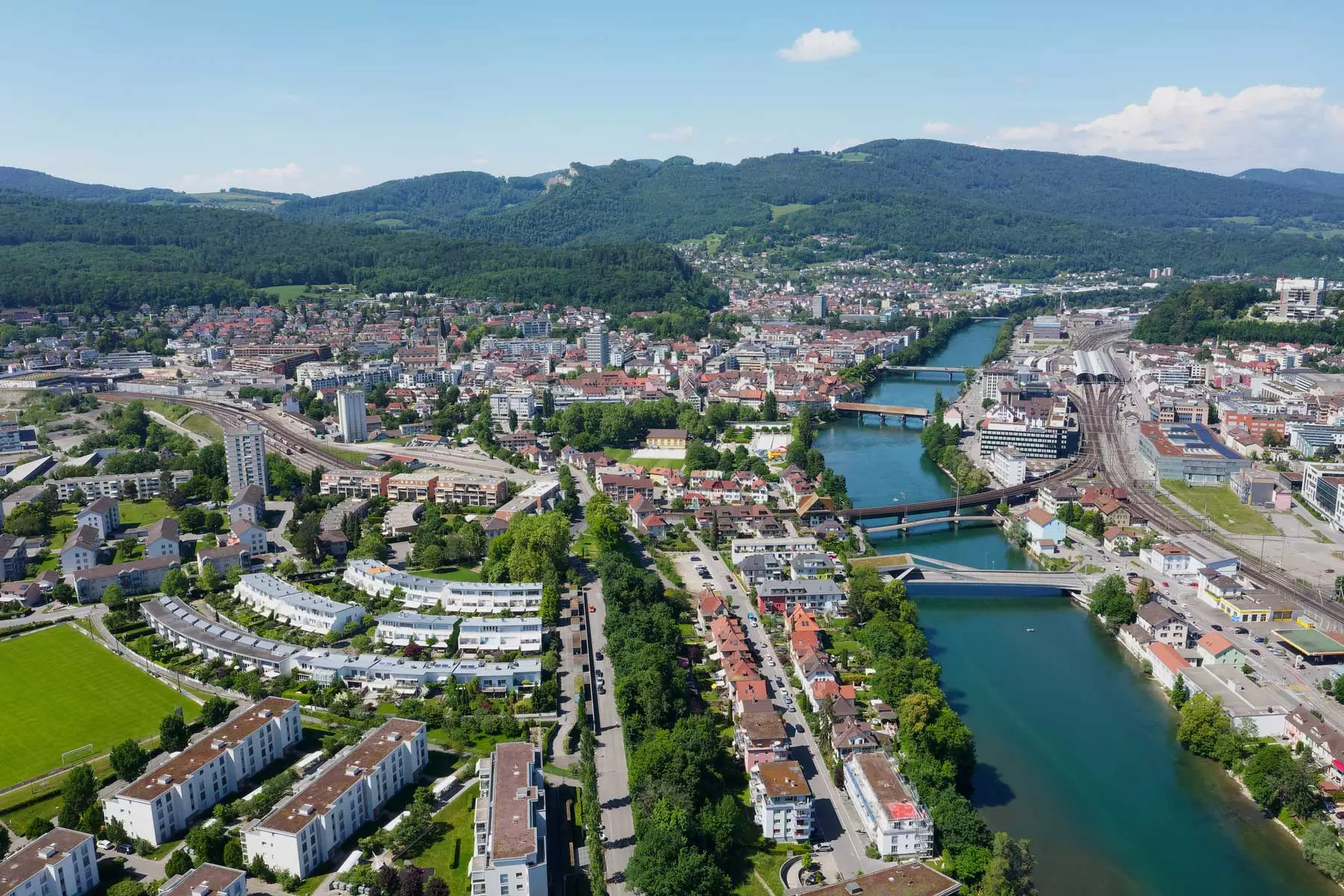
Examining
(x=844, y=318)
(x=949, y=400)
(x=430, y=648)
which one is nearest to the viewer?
(x=430, y=648)

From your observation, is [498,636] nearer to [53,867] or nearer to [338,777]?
[338,777]

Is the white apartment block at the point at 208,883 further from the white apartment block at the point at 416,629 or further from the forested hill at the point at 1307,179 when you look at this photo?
the forested hill at the point at 1307,179

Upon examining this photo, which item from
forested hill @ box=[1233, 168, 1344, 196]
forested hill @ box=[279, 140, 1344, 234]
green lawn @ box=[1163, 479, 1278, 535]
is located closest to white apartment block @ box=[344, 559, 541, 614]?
green lawn @ box=[1163, 479, 1278, 535]

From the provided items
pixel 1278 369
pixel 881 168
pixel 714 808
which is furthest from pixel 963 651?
pixel 881 168

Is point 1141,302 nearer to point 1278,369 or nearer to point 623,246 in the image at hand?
point 1278,369

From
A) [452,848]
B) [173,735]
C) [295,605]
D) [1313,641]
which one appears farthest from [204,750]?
[1313,641]

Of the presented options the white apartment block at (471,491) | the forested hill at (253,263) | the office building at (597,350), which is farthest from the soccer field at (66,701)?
the forested hill at (253,263)

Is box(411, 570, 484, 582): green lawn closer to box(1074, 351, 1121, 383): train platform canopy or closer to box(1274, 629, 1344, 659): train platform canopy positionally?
box(1274, 629, 1344, 659): train platform canopy
